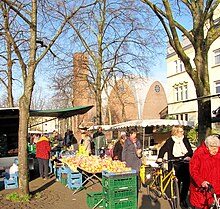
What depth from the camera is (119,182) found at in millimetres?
6555

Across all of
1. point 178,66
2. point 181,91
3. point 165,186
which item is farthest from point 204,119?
point 178,66

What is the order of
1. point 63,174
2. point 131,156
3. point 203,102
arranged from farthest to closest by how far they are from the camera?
point 63,174 < point 203,102 < point 131,156

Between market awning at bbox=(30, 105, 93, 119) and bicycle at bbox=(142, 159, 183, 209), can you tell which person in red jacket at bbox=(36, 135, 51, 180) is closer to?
market awning at bbox=(30, 105, 93, 119)

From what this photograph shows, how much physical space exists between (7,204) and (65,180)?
2.81 meters

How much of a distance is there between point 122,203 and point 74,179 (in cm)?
347

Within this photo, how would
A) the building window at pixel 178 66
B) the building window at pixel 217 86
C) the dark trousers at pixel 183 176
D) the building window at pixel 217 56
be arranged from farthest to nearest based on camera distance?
1. the building window at pixel 178 66
2. the building window at pixel 217 86
3. the building window at pixel 217 56
4. the dark trousers at pixel 183 176

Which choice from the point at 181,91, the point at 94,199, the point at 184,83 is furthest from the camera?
the point at 181,91

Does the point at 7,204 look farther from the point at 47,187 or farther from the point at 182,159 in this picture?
the point at 182,159

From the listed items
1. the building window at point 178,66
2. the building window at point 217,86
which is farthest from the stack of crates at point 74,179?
the building window at point 178,66

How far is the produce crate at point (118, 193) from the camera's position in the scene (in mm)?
6438

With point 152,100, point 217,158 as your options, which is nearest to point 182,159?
point 217,158

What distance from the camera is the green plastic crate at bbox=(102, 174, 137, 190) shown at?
645 cm

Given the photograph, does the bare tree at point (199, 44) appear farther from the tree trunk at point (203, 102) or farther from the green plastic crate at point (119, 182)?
the green plastic crate at point (119, 182)

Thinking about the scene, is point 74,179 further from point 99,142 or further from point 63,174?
point 99,142
